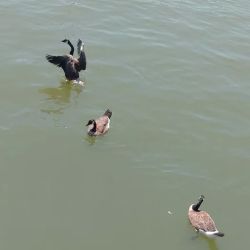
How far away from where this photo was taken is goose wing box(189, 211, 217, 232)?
14312mm

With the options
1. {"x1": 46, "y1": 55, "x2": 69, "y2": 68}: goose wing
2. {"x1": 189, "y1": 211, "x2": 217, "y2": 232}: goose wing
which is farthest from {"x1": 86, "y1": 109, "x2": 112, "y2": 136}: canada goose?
{"x1": 189, "y1": 211, "x2": 217, "y2": 232}: goose wing

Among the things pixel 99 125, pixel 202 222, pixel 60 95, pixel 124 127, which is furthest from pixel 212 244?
pixel 60 95

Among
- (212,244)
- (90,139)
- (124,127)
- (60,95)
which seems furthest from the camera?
(60,95)

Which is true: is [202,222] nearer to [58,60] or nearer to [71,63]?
[71,63]

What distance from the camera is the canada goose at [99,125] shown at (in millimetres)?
17172

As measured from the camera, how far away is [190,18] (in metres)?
25.8

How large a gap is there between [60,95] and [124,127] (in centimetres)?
330

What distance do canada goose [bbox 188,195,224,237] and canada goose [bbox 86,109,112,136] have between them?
4.17 meters

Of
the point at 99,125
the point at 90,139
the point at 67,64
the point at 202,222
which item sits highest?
the point at 67,64

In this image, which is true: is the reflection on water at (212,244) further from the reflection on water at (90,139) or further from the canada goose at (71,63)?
the canada goose at (71,63)

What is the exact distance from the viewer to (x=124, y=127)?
1812cm

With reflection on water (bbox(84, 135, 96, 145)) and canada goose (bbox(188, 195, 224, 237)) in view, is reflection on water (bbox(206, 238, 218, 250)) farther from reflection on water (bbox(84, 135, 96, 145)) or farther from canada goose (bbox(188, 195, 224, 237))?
reflection on water (bbox(84, 135, 96, 145))

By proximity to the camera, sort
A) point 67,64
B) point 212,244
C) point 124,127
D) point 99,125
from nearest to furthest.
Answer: point 212,244, point 99,125, point 124,127, point 67,64

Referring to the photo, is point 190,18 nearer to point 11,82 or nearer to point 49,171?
point 11,82
